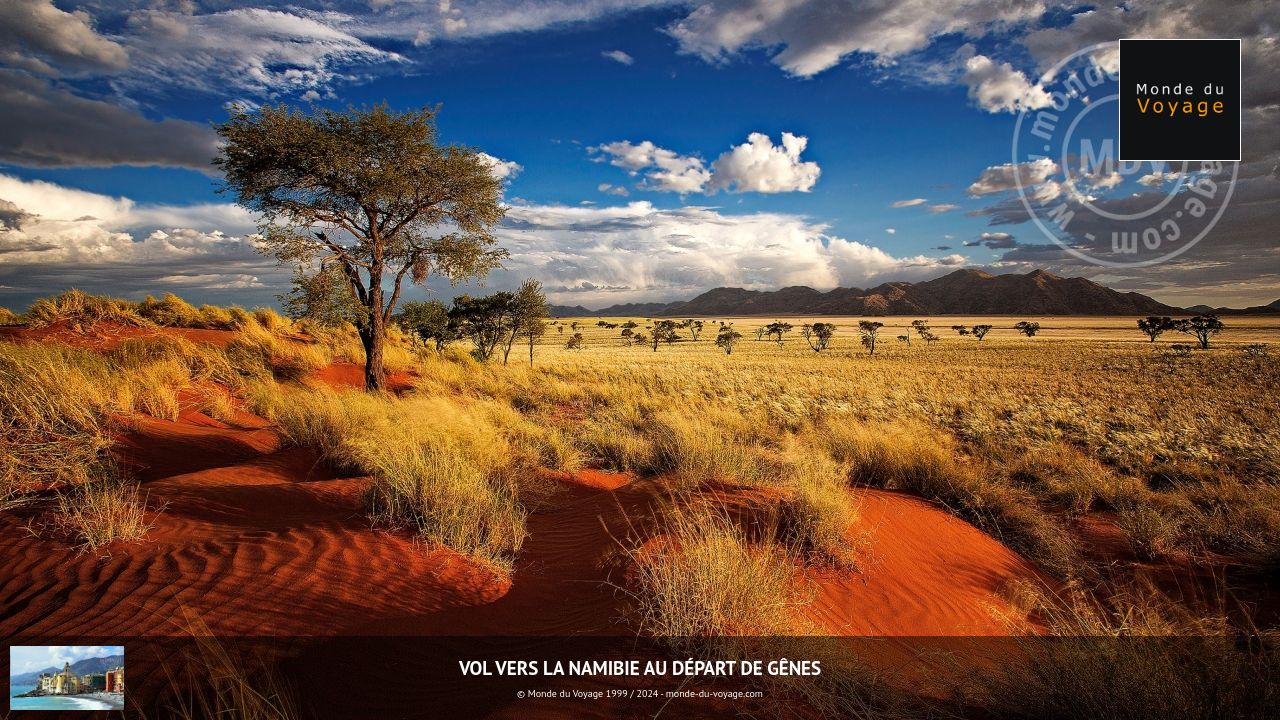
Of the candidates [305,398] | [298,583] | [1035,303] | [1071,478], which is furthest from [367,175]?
[1035,303]

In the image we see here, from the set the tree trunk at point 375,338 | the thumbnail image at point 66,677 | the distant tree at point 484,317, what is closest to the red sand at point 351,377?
the tree trunk at point 375,338

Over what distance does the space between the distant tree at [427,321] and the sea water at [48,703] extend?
32422 millimetres

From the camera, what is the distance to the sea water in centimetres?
282

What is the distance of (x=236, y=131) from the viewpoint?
1250 centimetres

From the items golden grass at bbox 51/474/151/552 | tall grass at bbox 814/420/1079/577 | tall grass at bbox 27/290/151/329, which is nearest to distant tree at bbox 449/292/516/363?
tall grass at bbox 27/290/151/329

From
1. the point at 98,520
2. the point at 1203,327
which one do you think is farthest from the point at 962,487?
the point at 1203,327

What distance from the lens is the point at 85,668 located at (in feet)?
9.91

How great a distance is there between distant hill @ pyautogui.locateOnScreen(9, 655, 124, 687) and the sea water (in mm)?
47

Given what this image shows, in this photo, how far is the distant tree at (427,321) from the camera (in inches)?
1339

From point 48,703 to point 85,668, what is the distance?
7.5 inches

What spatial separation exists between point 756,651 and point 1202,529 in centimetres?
859

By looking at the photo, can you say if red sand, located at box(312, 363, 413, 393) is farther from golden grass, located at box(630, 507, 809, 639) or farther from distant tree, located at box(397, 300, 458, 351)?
golden grass, located at box(630, 507, 809, 639)

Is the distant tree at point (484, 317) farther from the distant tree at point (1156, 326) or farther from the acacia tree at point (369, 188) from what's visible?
the distant tree at point (1156, 326)

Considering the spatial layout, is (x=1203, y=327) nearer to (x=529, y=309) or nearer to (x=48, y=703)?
(x=529, y=309)
